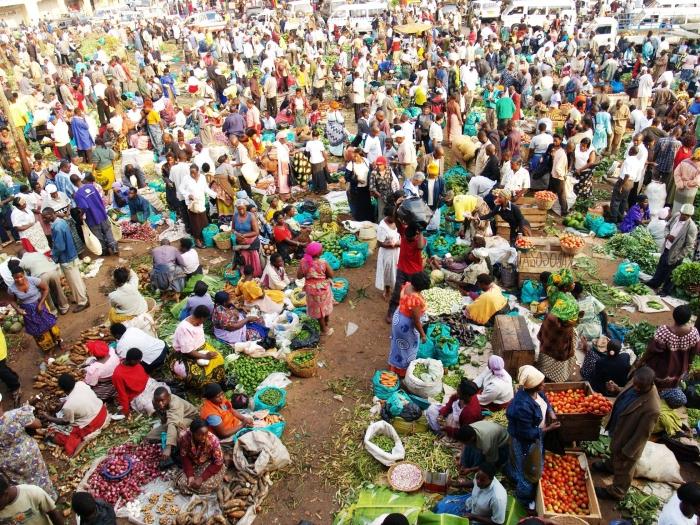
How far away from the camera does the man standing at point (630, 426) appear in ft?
15.0

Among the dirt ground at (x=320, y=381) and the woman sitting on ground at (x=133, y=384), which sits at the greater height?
the woman sitting on ground at (x=133, y=384)

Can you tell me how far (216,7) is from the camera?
39500 mm

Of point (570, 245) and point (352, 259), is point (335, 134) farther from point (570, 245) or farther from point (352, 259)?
point (570, 245)

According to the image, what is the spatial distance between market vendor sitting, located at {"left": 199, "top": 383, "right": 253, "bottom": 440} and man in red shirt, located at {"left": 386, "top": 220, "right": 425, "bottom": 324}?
9.74ft

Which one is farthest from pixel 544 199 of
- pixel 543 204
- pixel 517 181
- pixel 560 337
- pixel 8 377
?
pixel 8 377

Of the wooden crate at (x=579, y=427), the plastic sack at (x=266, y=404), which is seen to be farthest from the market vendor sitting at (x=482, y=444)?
the plastic sack at (x=266, y=404)

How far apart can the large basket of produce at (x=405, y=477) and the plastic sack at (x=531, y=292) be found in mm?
3595

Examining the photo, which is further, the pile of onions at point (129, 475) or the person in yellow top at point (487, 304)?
the person in yellow top at point (487, 304)

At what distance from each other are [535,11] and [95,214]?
24.9m

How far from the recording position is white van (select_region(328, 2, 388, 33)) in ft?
94.2

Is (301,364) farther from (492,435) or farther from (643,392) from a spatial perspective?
(643,392)

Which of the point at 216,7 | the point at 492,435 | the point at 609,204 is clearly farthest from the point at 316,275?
the point at 216,7

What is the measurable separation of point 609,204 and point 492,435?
742 centimetres

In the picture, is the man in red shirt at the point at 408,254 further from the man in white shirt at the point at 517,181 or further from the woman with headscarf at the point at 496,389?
the man in white shirt at the point at 517,181
